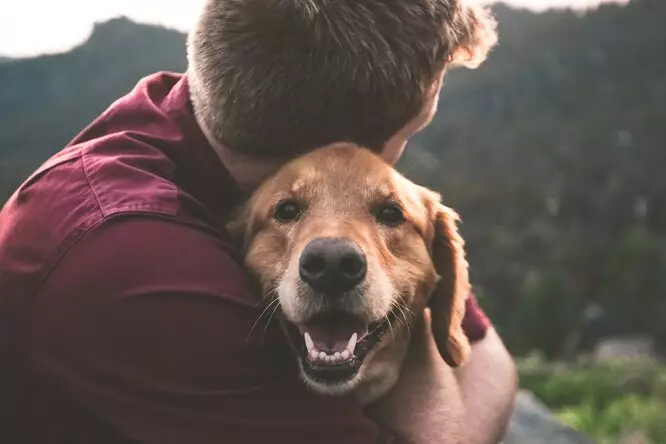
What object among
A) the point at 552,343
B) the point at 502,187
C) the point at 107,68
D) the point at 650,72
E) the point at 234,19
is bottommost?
the point at 502,187

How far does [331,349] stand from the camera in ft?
7.25

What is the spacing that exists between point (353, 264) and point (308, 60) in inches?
22.9

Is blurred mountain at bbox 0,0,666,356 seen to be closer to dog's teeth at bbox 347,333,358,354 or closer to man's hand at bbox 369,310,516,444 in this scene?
man's hand at bbox 369,310,516,444

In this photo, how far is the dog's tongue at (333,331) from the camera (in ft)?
7.21

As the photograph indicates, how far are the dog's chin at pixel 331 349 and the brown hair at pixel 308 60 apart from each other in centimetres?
57

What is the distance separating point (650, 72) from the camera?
26672mm

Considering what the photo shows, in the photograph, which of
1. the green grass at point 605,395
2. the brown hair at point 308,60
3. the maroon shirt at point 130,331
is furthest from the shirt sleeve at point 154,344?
the green grass at point 605,395

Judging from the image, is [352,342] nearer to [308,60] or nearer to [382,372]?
[382,372]

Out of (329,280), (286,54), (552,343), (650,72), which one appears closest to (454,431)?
(329,280)

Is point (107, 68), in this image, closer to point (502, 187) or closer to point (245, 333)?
point (245, 333)

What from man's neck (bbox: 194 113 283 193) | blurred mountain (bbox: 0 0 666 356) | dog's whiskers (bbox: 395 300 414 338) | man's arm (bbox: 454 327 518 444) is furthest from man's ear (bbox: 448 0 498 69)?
blurred mountain (bbox: 0 0 666 356)

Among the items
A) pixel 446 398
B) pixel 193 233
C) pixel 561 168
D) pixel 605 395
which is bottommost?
Result: pixel 561 168

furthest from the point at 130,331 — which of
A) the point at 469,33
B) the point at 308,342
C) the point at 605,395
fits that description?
the point at 605,395

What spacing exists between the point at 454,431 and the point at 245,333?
1.01 m
